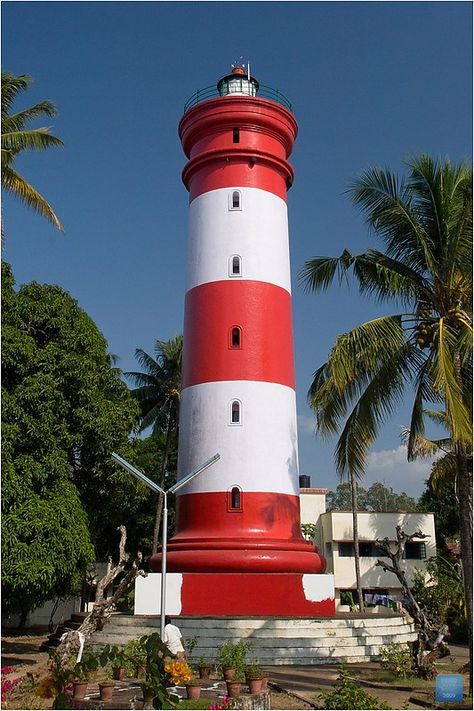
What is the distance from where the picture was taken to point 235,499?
18.1 metres

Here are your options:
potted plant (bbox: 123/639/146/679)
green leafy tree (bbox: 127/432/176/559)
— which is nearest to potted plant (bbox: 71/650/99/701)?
potted plant (bbox: 123/639/146/679)

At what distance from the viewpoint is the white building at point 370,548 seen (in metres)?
33.1

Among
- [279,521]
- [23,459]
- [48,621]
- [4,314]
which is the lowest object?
[48,621]

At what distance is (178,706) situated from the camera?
396 inches

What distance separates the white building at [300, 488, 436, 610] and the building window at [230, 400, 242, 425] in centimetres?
1692

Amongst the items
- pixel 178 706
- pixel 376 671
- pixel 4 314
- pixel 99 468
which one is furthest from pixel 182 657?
pixel 4 314

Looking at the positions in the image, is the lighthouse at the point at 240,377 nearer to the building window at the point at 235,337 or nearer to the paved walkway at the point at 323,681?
the building window at the point at 235,337

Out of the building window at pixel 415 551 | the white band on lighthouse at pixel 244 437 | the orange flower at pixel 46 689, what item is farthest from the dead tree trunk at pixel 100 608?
the building window at pixel 415 551

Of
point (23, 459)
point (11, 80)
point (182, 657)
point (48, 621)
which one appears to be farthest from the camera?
point (48, 621)

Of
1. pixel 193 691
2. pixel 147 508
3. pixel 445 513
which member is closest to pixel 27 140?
pixel 193 691

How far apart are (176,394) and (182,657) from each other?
21.0 meters

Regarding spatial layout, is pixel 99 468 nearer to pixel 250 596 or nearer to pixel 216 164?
pixel 250 596

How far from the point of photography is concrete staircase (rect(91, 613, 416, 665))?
15.7 m

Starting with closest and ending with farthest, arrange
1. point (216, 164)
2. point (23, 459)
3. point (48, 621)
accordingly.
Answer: point (23, 459) < point (216, 164) < point (48, 621)
